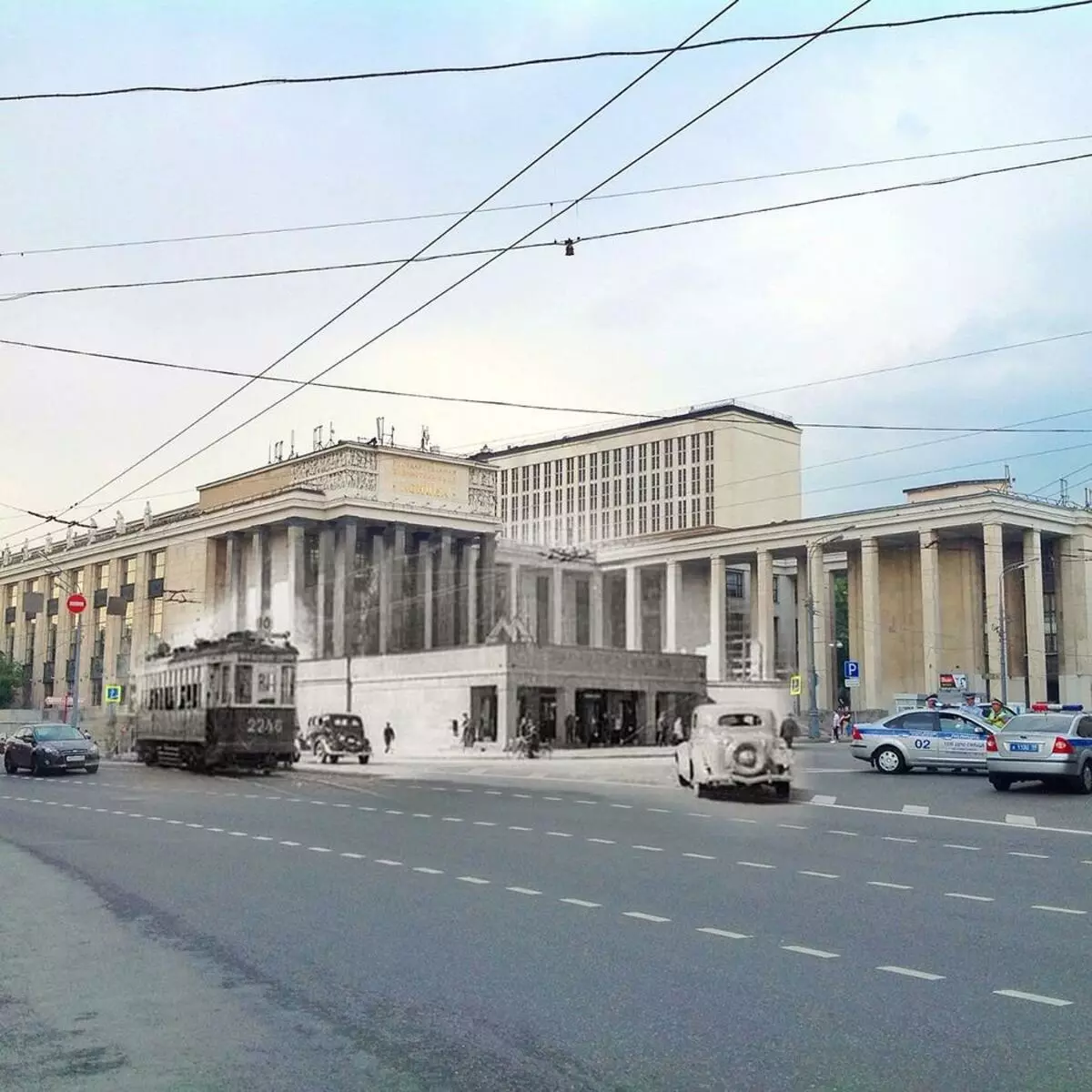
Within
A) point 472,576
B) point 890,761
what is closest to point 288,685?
point 890,761

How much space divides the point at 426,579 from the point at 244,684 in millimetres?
41903

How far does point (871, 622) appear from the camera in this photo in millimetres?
82312

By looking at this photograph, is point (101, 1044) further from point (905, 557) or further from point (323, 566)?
point (905, 557)

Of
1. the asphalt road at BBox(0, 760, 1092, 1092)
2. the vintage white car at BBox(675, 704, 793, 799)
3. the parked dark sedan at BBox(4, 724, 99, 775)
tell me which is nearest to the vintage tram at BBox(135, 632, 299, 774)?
the parked dark sedan at BBox(4, 724, 99, 775)

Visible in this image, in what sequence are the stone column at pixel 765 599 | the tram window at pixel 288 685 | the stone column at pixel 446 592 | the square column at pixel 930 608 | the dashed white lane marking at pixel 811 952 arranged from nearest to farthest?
the dashed white lane marking at pixel 811 952 → the tram window at pixel 288 685 → the stone column at pixel 446 592 → the square column at pixel 930 608 → the stone column at pixel 765 599

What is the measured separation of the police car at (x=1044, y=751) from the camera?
2377 cm

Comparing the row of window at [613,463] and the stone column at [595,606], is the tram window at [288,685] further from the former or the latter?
the row of window at [613,463]

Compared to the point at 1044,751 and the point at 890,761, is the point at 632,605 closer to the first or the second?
the point at 890,761

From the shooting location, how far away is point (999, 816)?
65.4 ft

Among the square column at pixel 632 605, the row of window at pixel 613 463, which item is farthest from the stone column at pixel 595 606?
the row of window at pixel 613 463

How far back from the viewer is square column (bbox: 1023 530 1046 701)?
78.5 metres

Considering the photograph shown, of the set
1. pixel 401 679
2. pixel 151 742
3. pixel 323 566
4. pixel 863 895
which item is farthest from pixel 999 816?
pixel 323 566

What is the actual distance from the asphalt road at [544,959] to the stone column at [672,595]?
63282 millimetres

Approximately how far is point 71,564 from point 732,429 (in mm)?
49895
